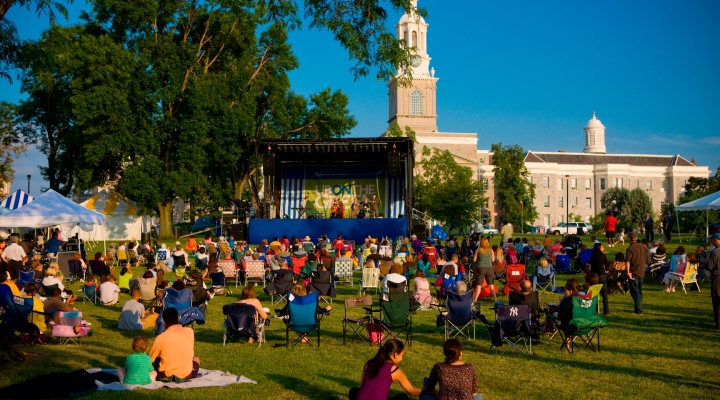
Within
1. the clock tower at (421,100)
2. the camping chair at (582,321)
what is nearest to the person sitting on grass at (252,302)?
the camping chair at (582,321)

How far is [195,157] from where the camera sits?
31.7 metres

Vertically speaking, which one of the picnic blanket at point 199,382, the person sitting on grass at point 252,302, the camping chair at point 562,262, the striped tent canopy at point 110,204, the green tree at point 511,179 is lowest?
the picnic blanket at point 199,382

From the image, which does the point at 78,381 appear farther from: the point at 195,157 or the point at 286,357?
the point at 195,157

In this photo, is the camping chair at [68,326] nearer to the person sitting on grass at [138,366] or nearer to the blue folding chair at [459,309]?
the person sitting on grass at [138,366]

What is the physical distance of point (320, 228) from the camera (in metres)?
27.3

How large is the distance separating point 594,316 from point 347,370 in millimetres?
3368

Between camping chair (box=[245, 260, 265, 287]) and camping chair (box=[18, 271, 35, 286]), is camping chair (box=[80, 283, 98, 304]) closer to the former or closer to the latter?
camping chair (box=[18, 271, 35, 286])

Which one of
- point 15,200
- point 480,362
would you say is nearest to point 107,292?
point 480,362

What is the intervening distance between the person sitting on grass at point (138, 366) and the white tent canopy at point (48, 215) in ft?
41.5

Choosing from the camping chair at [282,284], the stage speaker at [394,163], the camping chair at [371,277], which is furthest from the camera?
the stage speaker at [394,163]

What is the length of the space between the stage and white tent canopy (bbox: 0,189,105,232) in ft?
27.4

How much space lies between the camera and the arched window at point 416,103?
70.1 m

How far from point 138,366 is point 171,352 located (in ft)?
1.21

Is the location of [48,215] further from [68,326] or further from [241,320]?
[241,320]
